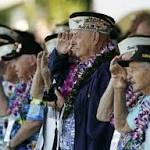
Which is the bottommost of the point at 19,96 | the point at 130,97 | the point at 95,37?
the point at 19,96

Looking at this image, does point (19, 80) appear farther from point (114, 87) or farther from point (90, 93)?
point (114, 87)

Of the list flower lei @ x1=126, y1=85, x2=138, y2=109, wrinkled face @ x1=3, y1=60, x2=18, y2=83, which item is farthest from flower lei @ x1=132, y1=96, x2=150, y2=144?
wrinkled face @ x1=3, y1=60, x2=18, y2=83

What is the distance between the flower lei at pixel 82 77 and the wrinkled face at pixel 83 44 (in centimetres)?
11

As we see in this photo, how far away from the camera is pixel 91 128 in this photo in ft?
17.0

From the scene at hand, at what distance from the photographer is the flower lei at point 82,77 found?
5301mm

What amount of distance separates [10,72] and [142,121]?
2366 mm

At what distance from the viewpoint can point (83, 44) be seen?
5.38 m

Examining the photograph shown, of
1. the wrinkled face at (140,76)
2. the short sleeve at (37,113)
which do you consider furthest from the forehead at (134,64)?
the short sleeve at (37,113)

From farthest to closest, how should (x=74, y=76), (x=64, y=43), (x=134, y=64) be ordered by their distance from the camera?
(x=64, y=43), (x=74, y=76), (x=134, y=64)

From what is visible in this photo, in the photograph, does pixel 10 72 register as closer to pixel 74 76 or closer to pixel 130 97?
pixel 74 76

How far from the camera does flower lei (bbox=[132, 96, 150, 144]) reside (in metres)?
4.57

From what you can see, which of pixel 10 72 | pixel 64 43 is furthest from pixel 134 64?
pixel 10 72

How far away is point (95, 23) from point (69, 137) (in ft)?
2.78

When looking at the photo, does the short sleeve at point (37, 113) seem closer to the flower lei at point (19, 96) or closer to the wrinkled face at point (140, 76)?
the flower lei at point (19, 96)
